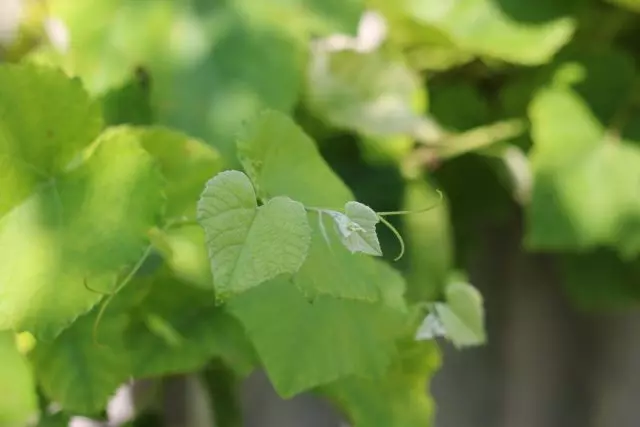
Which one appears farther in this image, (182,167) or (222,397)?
(222,397)

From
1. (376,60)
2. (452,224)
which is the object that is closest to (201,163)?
(376,60)

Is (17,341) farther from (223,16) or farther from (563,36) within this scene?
(563,36)

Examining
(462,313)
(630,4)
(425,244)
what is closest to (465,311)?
(462,313)

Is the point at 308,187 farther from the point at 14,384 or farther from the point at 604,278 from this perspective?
the point at 604,278

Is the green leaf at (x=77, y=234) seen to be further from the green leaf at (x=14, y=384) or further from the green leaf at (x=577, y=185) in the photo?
the green leaf at (x=577, y=185)

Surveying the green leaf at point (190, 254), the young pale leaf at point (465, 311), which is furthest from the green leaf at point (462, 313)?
the green leaf at point (190, 254)

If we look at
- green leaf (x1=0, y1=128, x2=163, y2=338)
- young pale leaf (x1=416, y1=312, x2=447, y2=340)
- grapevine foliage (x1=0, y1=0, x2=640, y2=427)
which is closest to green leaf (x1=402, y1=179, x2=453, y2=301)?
grapevine foliage (x1=0, y1=0, x2=640, y2=427)
